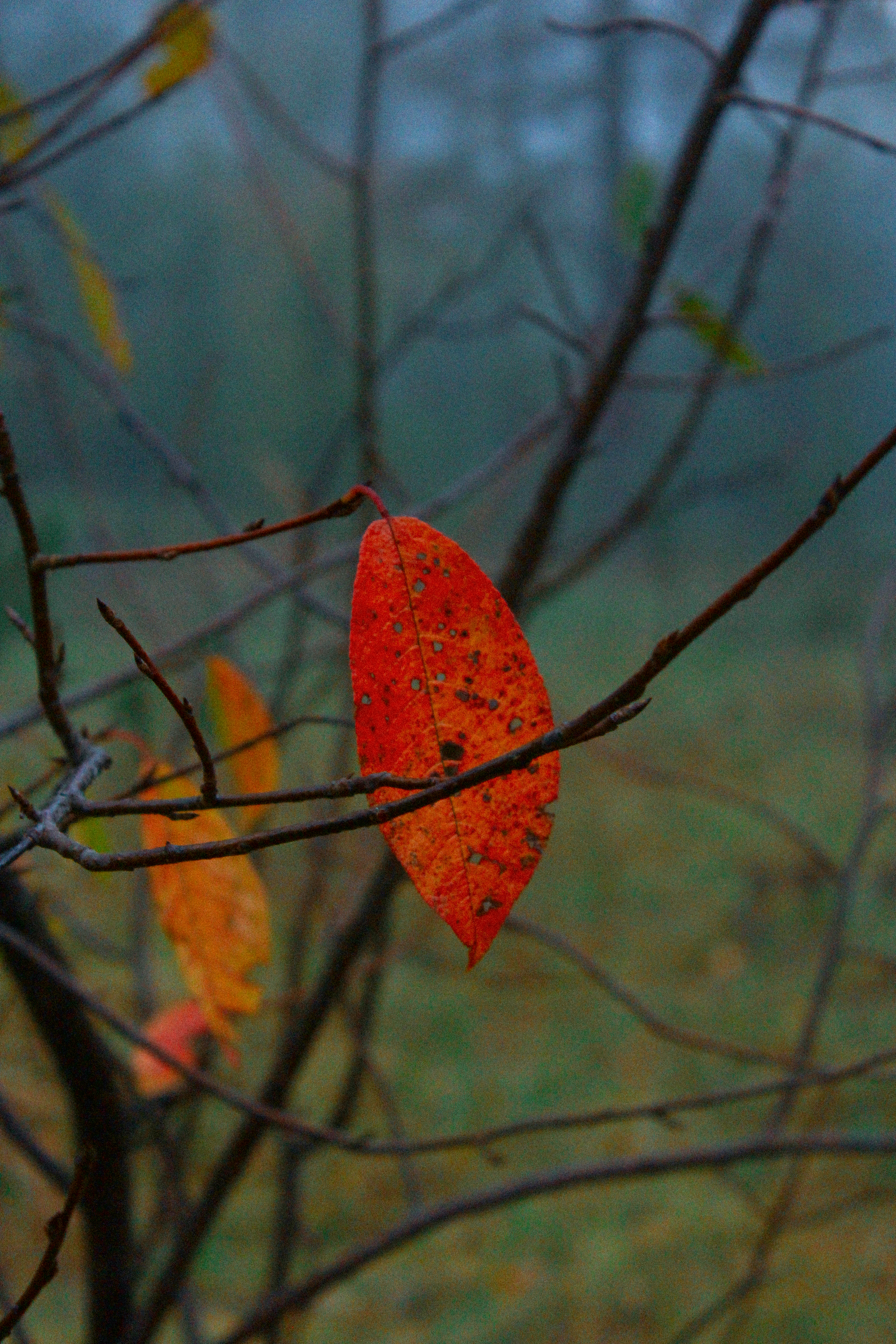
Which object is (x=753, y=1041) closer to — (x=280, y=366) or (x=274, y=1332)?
(x=274, y=1332)

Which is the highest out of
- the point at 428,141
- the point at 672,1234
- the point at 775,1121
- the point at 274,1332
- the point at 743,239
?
the point at 428,141

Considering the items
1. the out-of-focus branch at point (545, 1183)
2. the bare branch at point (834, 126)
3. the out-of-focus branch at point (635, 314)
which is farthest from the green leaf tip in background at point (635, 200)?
the out-of-focus branch at point (545, 1183)

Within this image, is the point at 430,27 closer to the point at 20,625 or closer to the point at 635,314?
the point at 635,314

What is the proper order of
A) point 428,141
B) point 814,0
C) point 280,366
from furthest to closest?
1. point 280,366
2. point 428,141
3. point 814,0

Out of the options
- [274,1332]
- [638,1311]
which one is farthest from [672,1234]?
[274,1332]

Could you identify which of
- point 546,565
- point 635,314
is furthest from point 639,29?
point 546,565

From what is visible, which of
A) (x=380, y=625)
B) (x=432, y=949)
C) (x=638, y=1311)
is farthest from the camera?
(x=432, y=949)

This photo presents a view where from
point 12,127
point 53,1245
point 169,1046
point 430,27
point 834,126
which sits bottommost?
point 53,1245

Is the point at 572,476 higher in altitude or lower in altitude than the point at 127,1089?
higher
